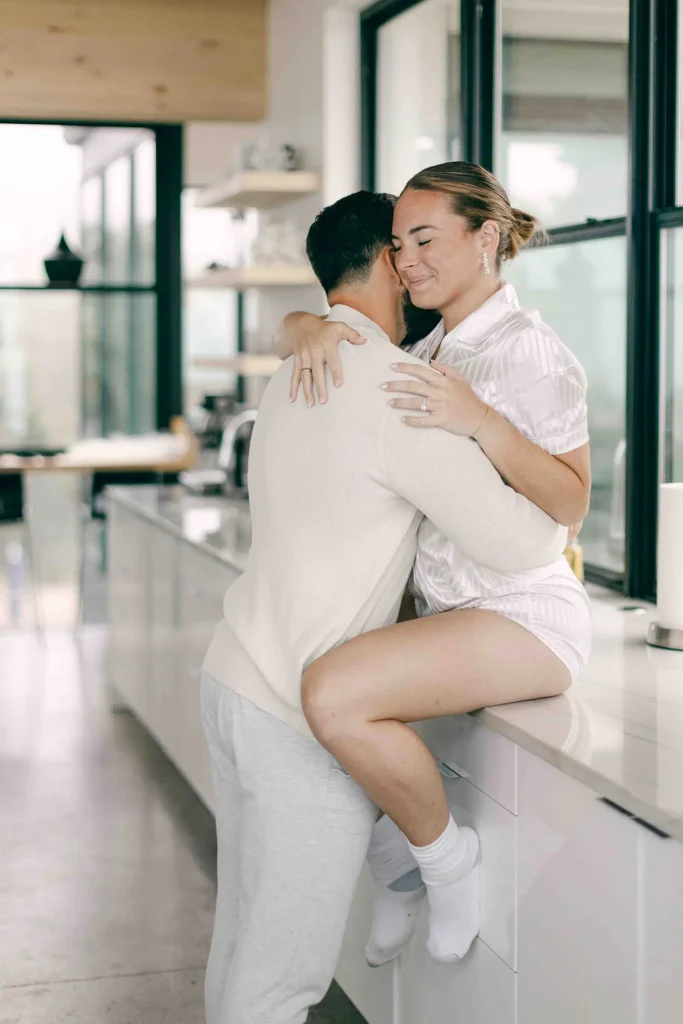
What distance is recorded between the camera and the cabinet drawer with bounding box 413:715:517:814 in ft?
6.48

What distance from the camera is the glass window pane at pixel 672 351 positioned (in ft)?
9.58

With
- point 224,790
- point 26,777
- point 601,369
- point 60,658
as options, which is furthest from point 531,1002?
point 60,658

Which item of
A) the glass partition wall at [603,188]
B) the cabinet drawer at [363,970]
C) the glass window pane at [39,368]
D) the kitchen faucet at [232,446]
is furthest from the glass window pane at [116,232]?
the cabinet drawer at [363,970]

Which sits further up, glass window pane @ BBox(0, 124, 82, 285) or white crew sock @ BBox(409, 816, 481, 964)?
glass window pane @ BBox(0, 124, 82, 285)

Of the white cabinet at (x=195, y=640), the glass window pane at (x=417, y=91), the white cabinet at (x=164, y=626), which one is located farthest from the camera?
the glass window pane at (x=417, y=91)

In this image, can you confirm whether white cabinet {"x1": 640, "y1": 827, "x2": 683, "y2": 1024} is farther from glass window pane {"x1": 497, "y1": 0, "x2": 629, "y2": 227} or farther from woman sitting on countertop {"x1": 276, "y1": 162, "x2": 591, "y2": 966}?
glass window pane {"x1": 497, "y1": 0, "x2": 629, "y2": 227}

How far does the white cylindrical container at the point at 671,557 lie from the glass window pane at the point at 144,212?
4.67 m

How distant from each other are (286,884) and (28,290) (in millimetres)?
5207

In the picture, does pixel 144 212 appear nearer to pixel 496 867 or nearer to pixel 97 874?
pixel 97 874

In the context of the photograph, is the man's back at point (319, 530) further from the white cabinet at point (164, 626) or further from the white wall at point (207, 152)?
the white wall at point (207, 152)

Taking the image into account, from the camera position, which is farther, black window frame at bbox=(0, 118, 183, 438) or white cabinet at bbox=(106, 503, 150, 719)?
black window frame at bbox=(0, 118, 183, 438)

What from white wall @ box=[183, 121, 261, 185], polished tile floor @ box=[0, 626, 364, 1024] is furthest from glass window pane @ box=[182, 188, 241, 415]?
polished tile floor @ box=[0, 626, 364, 1024]

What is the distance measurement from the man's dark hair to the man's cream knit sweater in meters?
0.14

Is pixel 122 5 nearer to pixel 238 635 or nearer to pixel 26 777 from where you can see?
pixel 26 777
